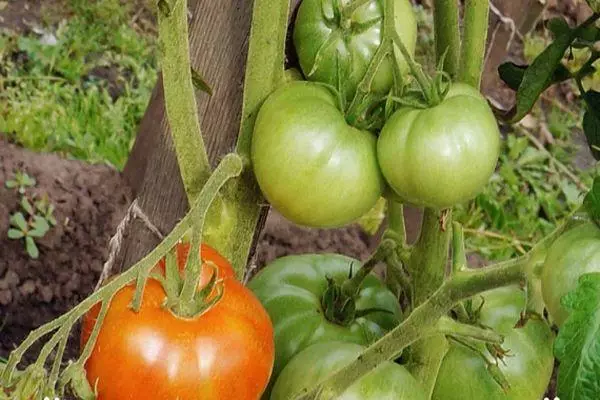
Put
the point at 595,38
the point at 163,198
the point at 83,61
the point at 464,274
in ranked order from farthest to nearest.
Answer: the point at 83,61, the point at 163,198, the point at 595,38, the point at 464,274

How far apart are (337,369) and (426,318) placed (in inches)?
5.0

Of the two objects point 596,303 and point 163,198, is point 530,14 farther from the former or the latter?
point 596,303

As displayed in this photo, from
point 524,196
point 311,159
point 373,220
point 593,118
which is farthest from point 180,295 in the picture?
point 524,196

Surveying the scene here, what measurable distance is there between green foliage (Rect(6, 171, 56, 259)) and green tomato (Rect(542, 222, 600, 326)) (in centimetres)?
178

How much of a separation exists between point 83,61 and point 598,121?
2418 mm

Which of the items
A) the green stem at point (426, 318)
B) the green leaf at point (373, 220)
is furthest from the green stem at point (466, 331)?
the green leaf at point (373, 220)

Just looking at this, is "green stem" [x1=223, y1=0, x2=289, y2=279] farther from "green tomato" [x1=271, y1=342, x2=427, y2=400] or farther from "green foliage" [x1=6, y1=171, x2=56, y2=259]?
"green foliage" [x1=6, y1=171, x2=56, y2=259]

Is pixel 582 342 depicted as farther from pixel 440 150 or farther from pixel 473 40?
pixel 473 40

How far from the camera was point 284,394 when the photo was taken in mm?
967

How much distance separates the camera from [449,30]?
A: 1.01 m

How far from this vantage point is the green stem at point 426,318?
779 mm

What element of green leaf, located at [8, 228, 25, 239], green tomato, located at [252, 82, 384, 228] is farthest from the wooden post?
green leaf, located at [8, 228, 25, 239]

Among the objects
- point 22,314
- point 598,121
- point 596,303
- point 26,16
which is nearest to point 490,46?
point 598,121

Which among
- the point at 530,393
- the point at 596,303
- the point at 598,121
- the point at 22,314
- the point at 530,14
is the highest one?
the point at 596,303
